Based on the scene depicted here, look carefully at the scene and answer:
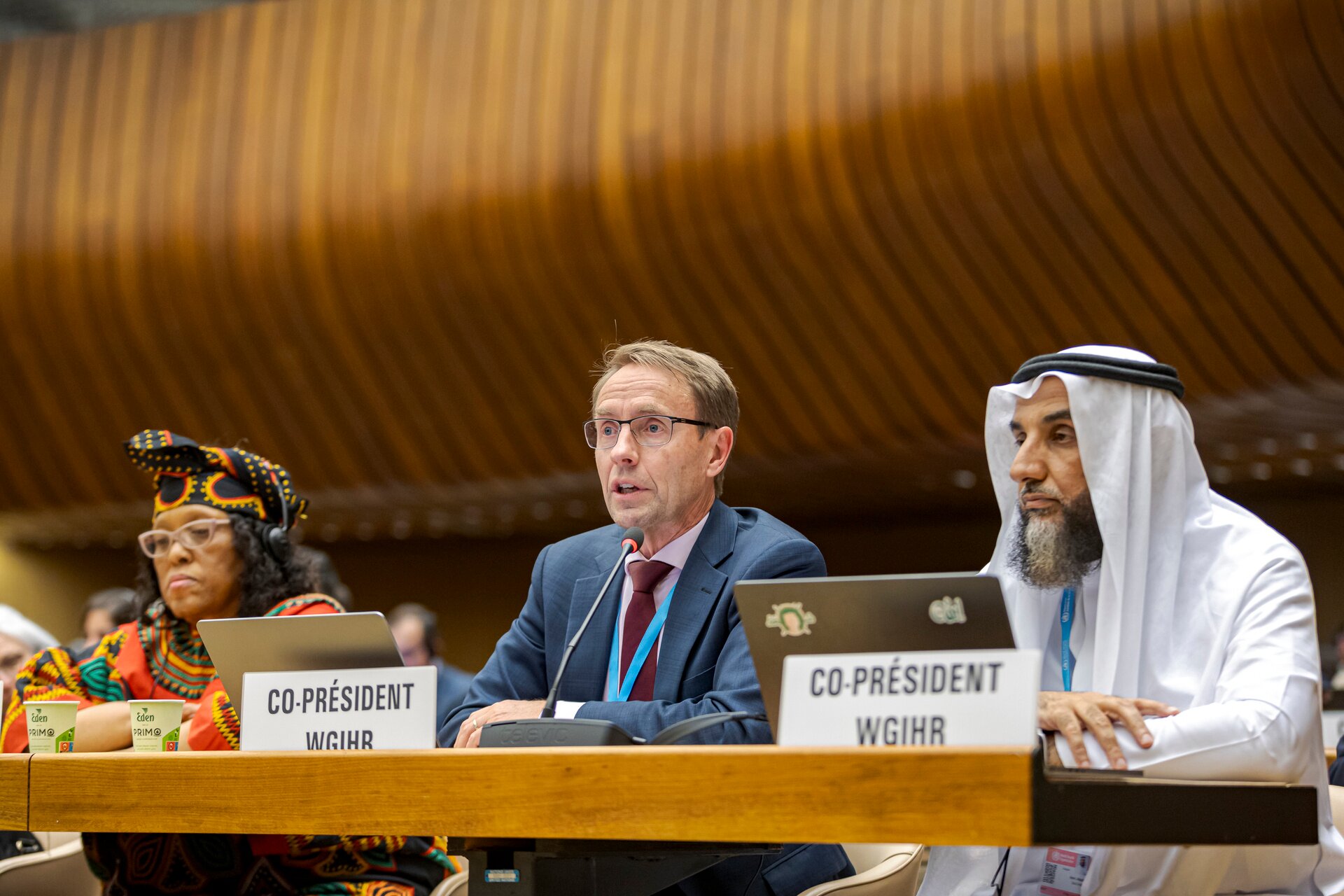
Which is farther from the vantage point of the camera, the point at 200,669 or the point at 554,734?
the point at 200,669

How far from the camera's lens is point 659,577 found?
8.51 ft

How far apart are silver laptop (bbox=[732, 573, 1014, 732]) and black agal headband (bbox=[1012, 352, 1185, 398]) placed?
78 cm

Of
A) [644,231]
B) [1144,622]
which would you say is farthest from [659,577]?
[644,231]

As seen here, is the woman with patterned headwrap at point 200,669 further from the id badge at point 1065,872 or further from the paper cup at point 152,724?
the id badge at point 1065,872

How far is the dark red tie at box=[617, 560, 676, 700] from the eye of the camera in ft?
8.16

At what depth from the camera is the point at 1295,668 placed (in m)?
1.94

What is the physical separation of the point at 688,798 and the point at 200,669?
6.21 ft

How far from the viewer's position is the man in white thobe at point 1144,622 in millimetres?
1825

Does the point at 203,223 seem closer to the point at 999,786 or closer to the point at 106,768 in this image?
the point at 106,768

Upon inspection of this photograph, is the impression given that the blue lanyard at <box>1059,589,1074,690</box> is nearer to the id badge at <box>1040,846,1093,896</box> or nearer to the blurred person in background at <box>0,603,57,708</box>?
the id badge at <box>1040,846,1093,896</box>

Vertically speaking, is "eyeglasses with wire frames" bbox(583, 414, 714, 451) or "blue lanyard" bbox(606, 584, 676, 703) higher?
"eyeglasses with wire frames" bbox(583, 414, 714, 451)

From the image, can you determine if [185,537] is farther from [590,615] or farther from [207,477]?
[590,615]

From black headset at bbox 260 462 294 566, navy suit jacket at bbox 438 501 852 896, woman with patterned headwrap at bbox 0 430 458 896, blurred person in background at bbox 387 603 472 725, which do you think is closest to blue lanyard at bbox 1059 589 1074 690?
navy suit jacket at bbox 438 501 852 896

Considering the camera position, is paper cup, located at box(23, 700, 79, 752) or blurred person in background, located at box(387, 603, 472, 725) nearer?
paper cup, located at box(23, 700, 79, 752)
